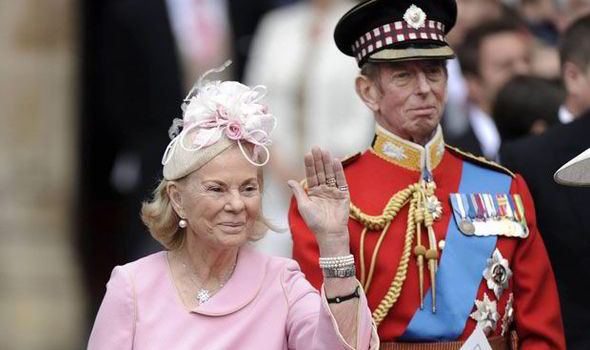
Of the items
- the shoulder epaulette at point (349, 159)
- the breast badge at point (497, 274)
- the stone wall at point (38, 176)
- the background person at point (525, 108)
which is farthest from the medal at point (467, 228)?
the stone wall at point (38, 176)

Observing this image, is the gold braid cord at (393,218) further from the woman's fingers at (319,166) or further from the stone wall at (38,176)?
the stone wall at (38,176)

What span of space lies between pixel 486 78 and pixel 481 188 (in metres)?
3.13

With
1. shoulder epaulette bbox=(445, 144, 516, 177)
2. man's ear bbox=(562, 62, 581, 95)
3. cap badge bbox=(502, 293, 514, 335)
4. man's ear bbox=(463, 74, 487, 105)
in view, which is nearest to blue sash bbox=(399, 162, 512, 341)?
cap badge bbox=(502, 293, 514, 335)

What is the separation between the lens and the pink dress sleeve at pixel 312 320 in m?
6.54

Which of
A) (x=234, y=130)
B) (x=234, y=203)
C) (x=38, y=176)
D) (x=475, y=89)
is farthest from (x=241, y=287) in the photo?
(x=38, y=176)

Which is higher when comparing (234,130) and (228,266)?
(234,130)

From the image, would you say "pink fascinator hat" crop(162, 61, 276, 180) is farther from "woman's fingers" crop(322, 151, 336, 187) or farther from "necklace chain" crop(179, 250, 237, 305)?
"necklace chain" crop(179, 250, 237, 305)

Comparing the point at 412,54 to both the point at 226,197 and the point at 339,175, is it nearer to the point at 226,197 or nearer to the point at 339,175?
the point at 339,175

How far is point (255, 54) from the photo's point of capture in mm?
11164

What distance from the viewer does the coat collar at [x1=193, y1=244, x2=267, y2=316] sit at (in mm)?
6746

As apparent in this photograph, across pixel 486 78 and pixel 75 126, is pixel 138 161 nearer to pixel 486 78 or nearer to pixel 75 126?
pixel 75 126

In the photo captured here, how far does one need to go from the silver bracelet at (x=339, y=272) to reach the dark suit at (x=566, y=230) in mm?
1309

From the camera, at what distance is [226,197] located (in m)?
6.73

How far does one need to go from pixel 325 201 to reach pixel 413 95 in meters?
0.69
